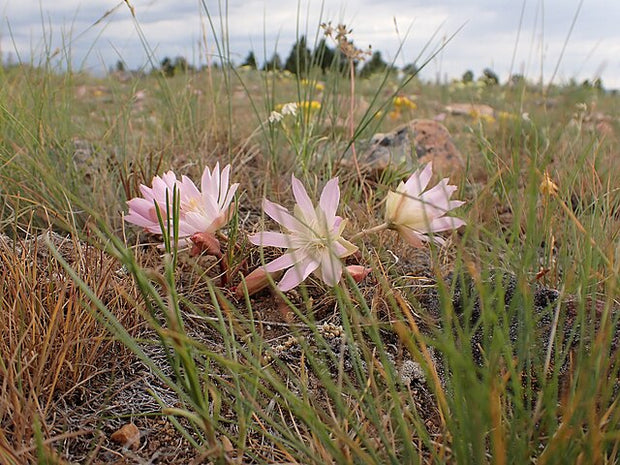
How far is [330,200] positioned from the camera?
1.21 metres

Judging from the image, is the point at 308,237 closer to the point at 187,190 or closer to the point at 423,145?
the point at 187,190

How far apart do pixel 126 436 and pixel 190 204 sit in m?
0.50

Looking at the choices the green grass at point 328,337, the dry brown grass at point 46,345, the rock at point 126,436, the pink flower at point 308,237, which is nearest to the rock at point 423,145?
Result: the green grass at point 328,337

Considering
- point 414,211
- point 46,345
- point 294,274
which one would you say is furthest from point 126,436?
point 414,211

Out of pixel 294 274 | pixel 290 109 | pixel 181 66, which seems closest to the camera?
pixel 294 274

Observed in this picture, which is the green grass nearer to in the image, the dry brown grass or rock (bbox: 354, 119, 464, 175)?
the dry brown grass

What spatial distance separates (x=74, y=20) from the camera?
2.75 meters

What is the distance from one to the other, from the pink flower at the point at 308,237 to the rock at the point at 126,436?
355mm

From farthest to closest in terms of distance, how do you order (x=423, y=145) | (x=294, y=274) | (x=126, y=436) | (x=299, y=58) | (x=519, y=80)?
(x=423, y=145)
(x=299, y=58)
(x=519, y=80)
(x=294, y=274)
(x=126, y=436)

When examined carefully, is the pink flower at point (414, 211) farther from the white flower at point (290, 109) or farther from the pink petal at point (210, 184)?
the white flower at point (290, 109)

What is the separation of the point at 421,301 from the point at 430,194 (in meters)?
0.34

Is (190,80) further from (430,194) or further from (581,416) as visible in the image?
(581,416)

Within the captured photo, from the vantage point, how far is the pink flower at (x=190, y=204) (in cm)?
131

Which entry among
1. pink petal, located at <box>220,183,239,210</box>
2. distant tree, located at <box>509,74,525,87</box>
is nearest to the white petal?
pink petal, located at <box>220,183,239,210</box>
